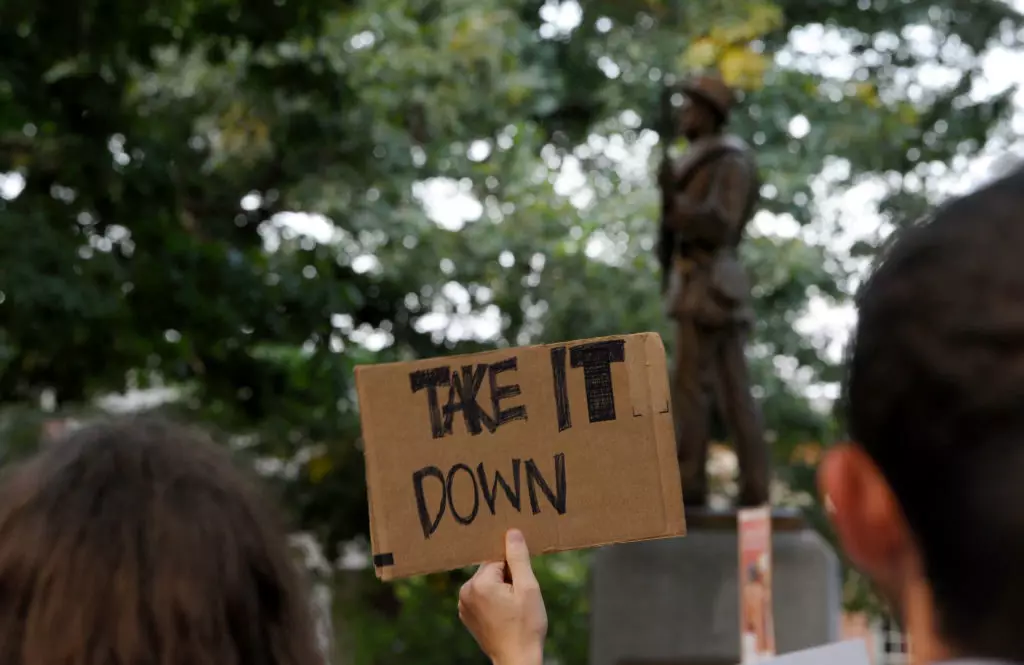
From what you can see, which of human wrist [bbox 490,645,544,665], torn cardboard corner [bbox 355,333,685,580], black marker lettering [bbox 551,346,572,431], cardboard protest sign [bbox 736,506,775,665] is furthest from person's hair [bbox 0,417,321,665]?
cardboard protest sign [bbox 736,506,775,665]

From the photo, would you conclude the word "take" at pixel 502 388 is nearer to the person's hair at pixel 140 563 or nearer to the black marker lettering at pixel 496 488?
the black marker lettering at pixel 496 488

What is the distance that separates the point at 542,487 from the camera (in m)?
1.74

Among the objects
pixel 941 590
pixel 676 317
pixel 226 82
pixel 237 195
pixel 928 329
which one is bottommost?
pixel 941 590

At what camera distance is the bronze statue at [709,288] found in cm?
713

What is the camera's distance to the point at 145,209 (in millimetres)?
6938

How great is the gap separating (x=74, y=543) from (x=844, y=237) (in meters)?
10.9

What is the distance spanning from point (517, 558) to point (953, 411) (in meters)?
0.97

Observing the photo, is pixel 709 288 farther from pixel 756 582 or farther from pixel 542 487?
pixel 542 487

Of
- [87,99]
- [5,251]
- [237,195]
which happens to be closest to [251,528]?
[5,251]

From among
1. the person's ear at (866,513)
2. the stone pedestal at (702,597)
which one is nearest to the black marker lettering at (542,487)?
the person's ear at (866,513)

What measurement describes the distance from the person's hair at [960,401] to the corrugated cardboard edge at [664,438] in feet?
3.03

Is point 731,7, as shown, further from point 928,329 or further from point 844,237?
point 928,329

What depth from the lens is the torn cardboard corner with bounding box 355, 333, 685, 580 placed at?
1.72m

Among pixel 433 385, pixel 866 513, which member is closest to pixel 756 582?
pixel 433 385
